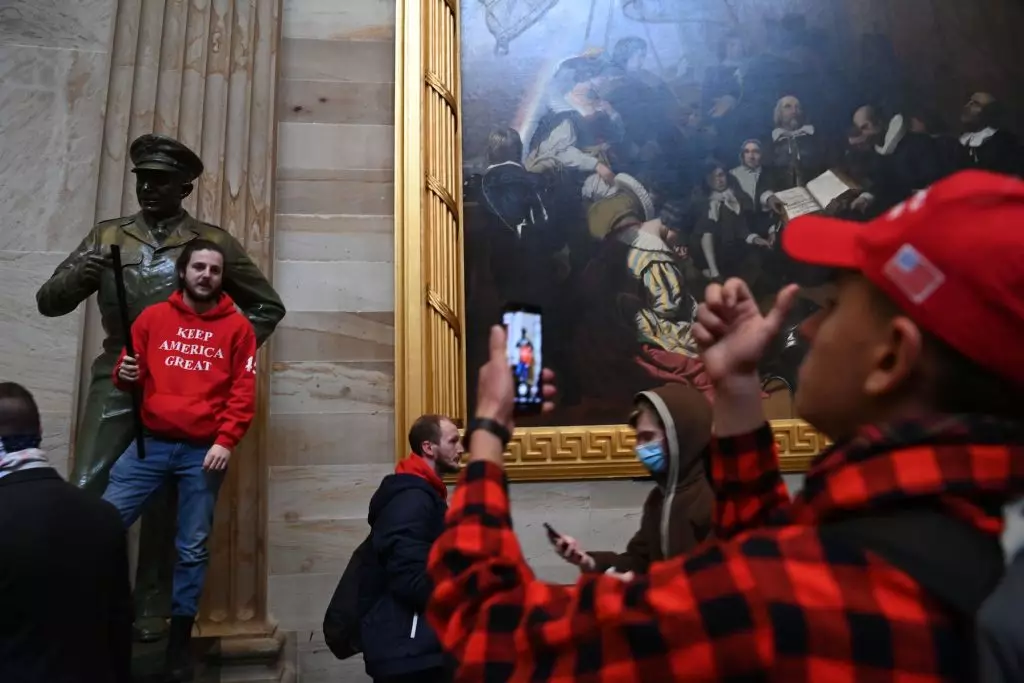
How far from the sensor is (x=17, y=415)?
8.40 ft

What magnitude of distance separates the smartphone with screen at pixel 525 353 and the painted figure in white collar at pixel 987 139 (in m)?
5.40

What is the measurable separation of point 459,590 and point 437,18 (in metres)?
5.05

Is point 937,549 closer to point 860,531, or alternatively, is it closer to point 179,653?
point 860,531

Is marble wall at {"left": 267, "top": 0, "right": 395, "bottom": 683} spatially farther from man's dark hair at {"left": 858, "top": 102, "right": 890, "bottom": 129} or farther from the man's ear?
the man's ear

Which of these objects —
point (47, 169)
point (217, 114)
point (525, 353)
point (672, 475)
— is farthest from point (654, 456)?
point (47, 169)

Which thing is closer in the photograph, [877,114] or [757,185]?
[757,185]

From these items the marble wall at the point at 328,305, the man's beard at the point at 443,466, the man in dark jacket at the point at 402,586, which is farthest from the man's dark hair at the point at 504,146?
the man in dark jacket at the point at 402,586

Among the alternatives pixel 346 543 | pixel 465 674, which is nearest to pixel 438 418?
pixel 346 543

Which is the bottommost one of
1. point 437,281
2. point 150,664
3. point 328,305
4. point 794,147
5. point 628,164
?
point 150,664

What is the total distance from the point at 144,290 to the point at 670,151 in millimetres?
3408

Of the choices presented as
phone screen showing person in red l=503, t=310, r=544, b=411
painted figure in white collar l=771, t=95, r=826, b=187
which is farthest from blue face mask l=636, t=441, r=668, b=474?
painted figure in white collar l=771, t=95, r=826, b=187

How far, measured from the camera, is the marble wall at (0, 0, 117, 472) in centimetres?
463

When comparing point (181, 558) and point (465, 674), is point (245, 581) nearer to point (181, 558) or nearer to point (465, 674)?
point (181, 558)

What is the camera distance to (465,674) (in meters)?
0.95
